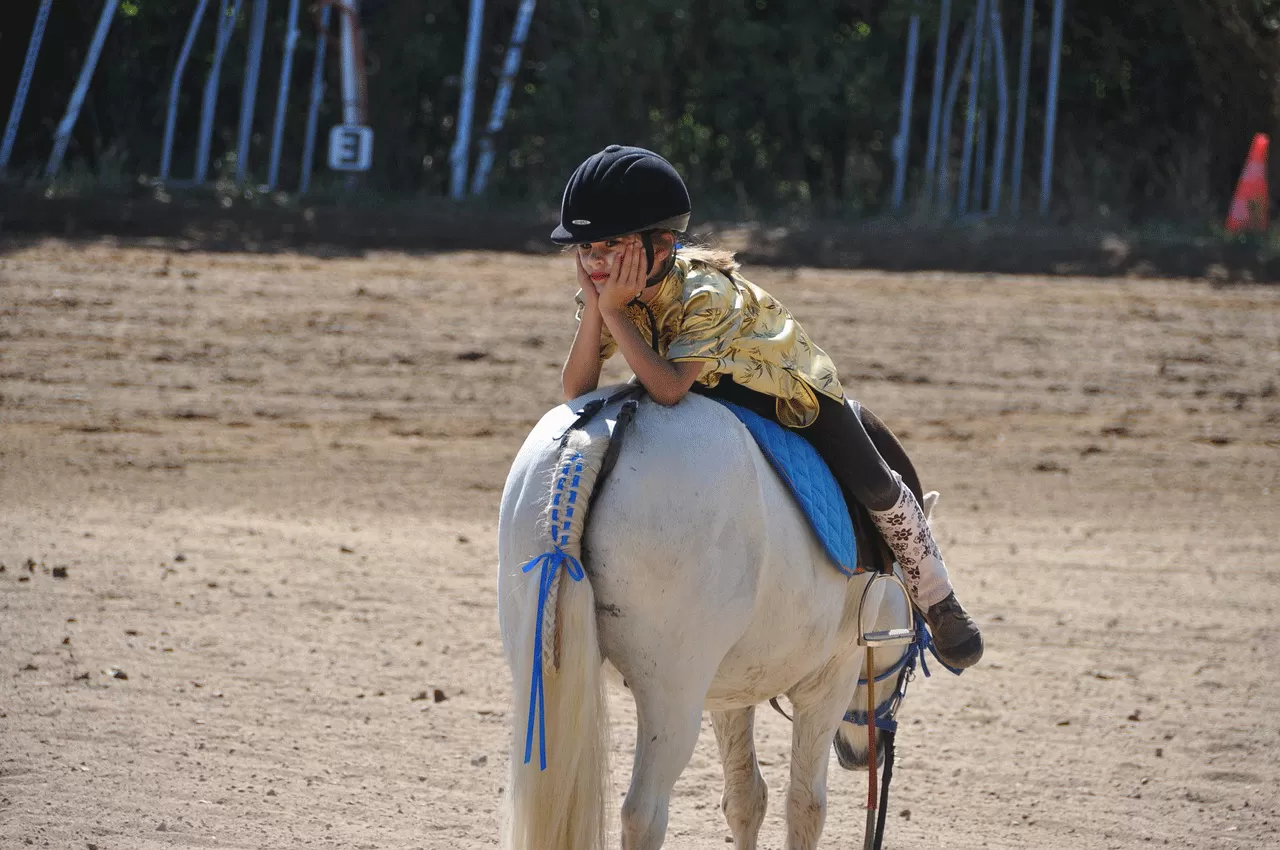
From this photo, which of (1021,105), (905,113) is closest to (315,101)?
(905,113)

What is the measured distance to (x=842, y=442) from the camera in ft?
11.3

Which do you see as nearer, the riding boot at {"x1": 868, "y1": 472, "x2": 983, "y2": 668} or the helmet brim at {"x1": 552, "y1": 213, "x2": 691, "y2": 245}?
the helmet brim at {"x1": 552, "y1": 213, "x2": 691, "y2": 245}

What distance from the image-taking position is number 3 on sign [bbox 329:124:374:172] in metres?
13.0

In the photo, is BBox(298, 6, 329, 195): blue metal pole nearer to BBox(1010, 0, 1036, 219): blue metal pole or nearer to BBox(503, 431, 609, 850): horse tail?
BBox(1010, 0, 1036, 219): blue metal pole

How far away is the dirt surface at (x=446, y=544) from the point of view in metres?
4.39

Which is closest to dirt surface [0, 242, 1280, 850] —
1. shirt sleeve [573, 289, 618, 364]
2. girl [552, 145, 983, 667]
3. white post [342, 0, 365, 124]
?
girl [552, 145, 983, 667]

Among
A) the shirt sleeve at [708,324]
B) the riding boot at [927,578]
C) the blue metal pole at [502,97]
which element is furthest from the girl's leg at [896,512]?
the blue metal pole at [502,97]

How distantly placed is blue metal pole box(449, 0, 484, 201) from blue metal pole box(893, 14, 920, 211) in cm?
428

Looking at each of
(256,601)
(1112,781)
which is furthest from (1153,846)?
(256,601)

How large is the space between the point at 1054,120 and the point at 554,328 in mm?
6311

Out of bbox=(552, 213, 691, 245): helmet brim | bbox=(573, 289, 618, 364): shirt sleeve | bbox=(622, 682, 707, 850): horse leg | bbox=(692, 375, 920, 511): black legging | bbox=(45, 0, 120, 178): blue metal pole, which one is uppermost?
bbox=(45, 0, 120, 178): blue metal pole

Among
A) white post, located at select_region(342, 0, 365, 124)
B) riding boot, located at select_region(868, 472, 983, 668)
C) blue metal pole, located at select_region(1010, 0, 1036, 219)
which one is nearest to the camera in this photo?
riding boot, located at select_region(868, 472, 983, 668)

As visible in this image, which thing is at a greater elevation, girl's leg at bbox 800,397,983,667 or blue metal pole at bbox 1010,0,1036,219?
blue metal pole at bbox 1010,0,1036,219

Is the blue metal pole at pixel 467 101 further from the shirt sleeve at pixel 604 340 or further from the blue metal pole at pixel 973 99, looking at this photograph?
the shirt sleeve at pixel 604 340
